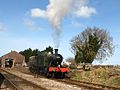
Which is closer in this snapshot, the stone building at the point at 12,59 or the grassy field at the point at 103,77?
the grassy field at the point at 103,77

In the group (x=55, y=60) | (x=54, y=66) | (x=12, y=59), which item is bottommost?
(x=54, y=66)


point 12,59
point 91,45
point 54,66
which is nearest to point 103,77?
point 54,66

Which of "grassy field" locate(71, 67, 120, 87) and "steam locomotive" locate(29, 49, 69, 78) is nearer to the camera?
"grassy field" locate(71, 67, 120, 87)

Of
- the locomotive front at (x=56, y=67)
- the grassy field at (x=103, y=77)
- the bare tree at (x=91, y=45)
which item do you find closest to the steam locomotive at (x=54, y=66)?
the locomotive front at (x=56, y=67)

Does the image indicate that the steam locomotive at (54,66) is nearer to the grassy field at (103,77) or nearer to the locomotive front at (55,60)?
the locomotive front at (55,60)

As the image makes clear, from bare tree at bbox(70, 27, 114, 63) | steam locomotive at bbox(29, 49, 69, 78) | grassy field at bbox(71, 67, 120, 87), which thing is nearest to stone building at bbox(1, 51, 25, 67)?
bare tree at bbox(70, 27, 114, 63)

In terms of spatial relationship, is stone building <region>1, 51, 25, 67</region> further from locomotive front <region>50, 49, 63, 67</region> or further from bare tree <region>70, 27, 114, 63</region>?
locomotive front <region>50, 49, 63, 67</region>

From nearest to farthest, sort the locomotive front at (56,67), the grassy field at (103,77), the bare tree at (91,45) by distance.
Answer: the grassy field at (103,77)
the locomotive front at (56,67)
the bare tree at (91,45)

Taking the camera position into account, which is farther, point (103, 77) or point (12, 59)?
point (12, 59)

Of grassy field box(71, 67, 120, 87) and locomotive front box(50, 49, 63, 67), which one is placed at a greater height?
locomotive front box(50, 49, 63, 67)

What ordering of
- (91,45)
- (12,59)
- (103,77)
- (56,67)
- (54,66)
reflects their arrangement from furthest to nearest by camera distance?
1. (12,59)
2. (91,45)
3. (54,66)
4. (56,67)
5. (103,77)

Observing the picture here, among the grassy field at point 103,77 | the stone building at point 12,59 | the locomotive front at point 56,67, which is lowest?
the grassy field at point 103,77

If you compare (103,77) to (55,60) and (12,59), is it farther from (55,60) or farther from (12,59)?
(12,59)

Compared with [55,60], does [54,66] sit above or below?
below
